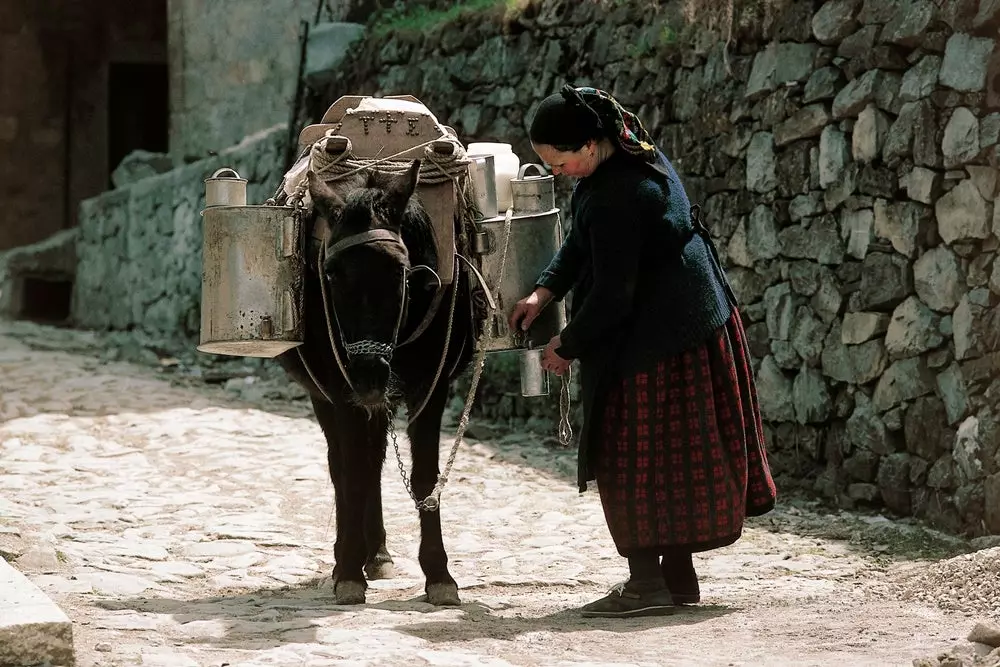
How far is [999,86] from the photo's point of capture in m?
6.36

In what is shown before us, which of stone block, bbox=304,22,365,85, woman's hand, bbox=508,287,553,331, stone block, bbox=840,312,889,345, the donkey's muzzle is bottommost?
the donkey's muzzle

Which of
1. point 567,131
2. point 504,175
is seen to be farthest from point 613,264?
point 504,175

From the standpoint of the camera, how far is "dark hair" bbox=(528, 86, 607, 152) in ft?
14.9

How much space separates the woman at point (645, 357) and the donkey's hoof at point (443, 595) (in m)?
0.50

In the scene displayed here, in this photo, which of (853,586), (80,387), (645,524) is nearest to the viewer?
(645,524)

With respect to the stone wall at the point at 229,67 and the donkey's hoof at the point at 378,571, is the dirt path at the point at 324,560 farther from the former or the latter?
the stone wall at the point at 229,67

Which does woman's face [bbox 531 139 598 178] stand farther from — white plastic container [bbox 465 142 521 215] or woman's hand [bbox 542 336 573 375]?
white plastic container [bbox 465 142 521 215]

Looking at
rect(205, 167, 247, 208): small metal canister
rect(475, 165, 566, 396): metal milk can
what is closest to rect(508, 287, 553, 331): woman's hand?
rect(475, 165, 566, 396): metal milk can

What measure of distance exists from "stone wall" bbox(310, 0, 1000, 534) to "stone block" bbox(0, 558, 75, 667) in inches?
163

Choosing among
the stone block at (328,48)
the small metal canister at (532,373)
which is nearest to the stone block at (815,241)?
the small metal canister at (532,373)

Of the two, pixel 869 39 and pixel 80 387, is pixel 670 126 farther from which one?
pixel 80 387

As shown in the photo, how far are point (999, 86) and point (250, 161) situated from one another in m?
9.42

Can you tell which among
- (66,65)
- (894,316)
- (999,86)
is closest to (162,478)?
(894,316)

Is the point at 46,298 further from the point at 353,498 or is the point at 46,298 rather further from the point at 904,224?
the point at 353,498
